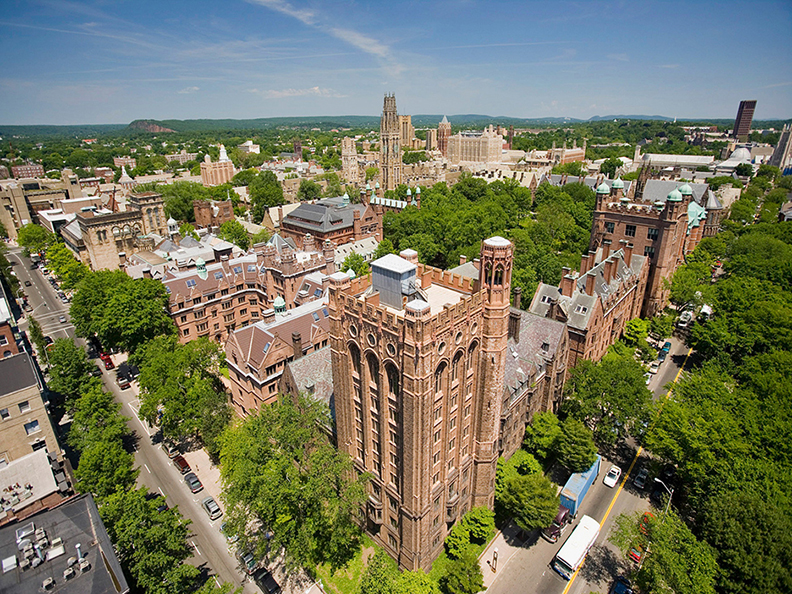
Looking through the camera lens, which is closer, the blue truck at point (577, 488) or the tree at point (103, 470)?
the tree at point (103, 470)

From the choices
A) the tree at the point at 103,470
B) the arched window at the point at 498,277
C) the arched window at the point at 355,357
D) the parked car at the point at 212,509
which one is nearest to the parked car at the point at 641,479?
the arched window at the point at 498,277

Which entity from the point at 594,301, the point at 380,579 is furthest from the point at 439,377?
the point at 594,301

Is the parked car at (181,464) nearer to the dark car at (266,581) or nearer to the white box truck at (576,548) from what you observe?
the dark car at (266,581)

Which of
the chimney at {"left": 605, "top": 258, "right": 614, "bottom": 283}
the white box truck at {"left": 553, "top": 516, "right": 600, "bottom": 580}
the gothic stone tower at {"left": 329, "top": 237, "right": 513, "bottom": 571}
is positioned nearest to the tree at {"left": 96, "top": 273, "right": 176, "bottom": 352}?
the gothic stone tower at {"left": 329, "top": 237, "right": 513, "bottom": 571}

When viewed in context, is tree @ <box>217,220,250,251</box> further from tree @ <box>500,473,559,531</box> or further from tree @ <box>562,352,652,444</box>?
tree @ <box>500,473,559,531</box>

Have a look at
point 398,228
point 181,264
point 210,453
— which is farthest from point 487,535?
point 398,228

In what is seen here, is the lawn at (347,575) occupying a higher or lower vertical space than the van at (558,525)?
lower

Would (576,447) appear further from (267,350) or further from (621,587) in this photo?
(267,350)
